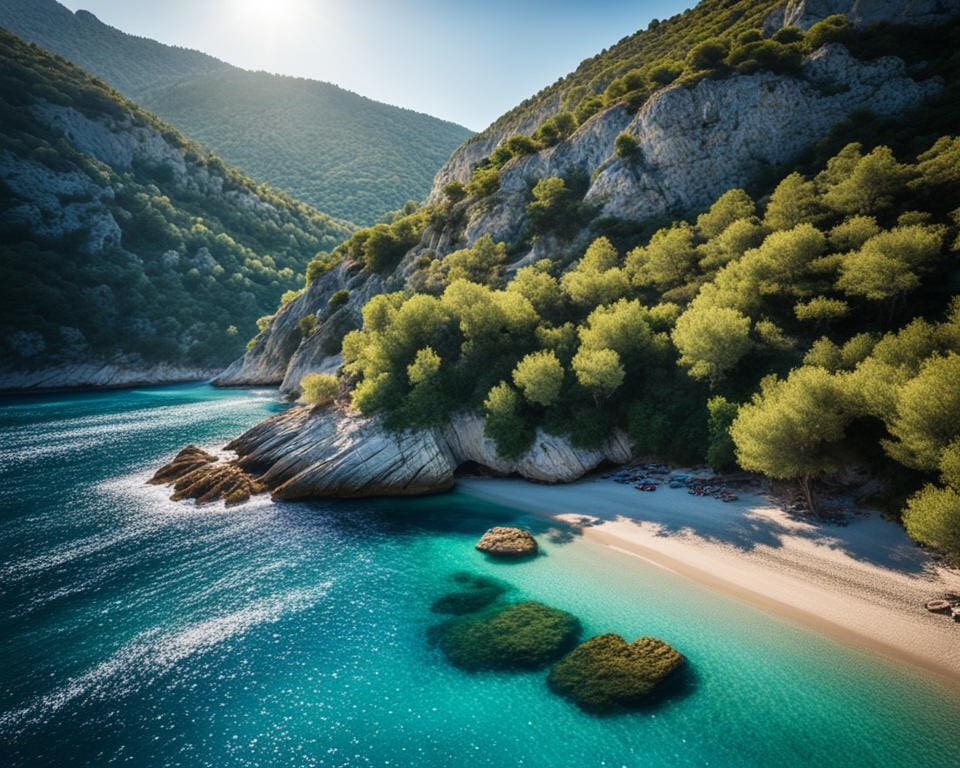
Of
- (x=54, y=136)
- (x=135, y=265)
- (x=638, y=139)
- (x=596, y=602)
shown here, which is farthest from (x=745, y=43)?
(x=54, y=136)

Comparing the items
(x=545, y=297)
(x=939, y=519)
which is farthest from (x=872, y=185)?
(x=939, y=519)

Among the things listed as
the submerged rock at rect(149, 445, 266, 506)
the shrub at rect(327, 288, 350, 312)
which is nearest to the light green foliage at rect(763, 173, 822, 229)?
the submerged rock at rect(149, 445, 266, 506)

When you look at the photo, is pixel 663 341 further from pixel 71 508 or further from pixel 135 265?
pixel 135 265

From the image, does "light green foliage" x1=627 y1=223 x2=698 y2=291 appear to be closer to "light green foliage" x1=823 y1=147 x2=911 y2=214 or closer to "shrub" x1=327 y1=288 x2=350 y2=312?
"light green foliage" x1=823 y1=147 x2=911 y2=214

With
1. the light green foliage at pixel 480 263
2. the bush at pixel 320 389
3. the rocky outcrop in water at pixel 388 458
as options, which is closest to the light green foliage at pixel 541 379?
the rocky outcrop in water at pixel 388 458

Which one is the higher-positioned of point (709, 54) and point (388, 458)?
point (709, 54)

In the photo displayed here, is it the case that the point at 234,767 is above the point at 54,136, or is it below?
below

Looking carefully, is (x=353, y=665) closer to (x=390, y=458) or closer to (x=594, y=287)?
(x=390, y=458)
